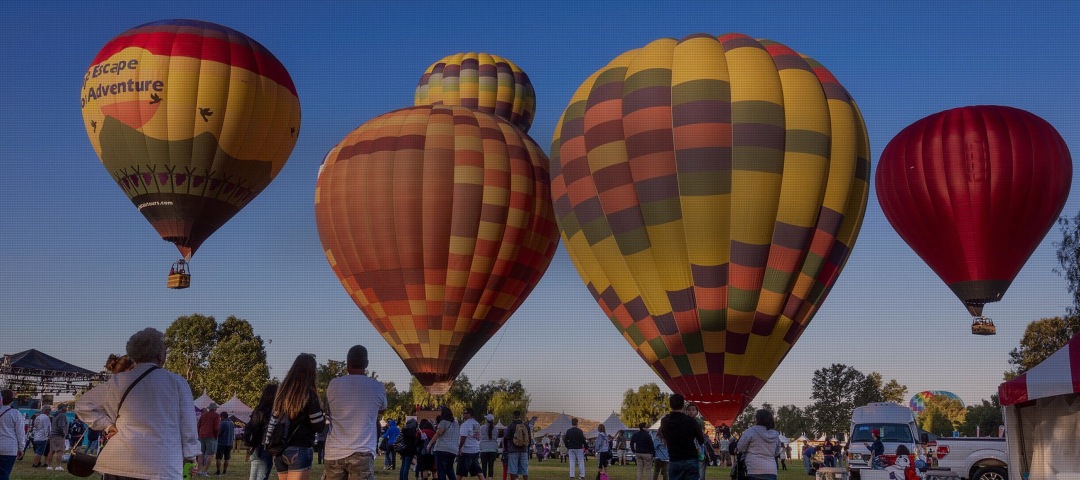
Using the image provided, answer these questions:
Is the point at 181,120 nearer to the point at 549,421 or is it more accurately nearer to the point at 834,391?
the point at 834,391

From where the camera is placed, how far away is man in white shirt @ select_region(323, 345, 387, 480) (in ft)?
22.5

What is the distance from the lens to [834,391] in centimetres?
7706

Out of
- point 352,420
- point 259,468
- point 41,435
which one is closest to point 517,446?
point 259,468

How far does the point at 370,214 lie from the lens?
22500 mm

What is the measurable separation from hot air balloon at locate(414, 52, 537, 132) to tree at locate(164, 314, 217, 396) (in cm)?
3591

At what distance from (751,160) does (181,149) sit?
36.5 feet

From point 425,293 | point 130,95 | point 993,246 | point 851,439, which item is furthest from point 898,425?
point 130,95

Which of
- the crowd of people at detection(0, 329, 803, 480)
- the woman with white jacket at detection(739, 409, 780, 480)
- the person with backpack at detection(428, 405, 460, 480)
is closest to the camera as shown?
the crowd of people at detection(0, 329, 803, 480)

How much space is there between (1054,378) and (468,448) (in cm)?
752

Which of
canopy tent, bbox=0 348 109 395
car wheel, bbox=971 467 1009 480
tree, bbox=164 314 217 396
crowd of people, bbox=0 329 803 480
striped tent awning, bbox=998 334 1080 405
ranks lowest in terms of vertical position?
car wheel, bbox=971 467 1009 480

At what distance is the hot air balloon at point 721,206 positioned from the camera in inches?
632

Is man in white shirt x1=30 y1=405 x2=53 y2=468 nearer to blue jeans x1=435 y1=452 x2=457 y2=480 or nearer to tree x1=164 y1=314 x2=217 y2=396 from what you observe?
blue jeans x1=435 y1=452 x2=457 y2=480

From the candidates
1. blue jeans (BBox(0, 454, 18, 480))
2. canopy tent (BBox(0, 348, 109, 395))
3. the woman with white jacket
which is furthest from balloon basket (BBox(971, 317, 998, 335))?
canopy tent (BBox(0, 348, 109, 395))

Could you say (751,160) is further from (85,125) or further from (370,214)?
(85,125)
